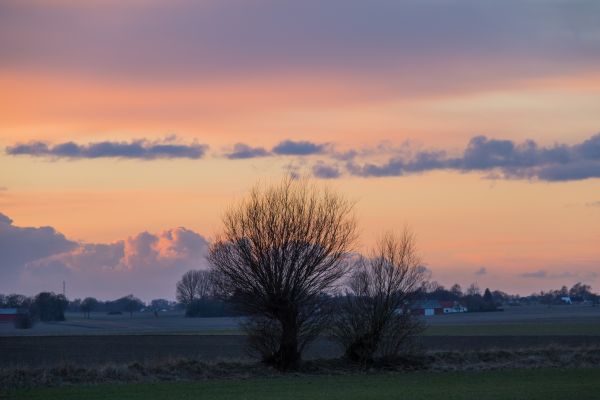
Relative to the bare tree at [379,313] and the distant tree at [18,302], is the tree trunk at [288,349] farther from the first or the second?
the distant tree at [18,302]

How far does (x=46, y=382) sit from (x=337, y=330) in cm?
1679

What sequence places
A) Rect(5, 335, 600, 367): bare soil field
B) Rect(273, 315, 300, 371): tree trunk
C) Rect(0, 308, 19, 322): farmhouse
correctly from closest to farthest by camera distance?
Rect(273, 315, 300, 371): tree trunk, Rect(5, 335, 600, 367): bare soil field, Rect(0, 308, 19, 322): farmhouse

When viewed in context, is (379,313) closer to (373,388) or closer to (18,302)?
(373,388)

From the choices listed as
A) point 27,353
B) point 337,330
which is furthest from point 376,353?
point 27,353

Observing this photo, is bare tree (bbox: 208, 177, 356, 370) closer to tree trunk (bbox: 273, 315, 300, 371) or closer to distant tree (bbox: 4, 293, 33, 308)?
tree trunk (bbox: 273, 315, 300, 371)

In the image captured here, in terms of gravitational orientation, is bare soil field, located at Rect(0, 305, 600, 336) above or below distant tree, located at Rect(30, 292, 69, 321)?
below

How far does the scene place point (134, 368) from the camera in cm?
4084

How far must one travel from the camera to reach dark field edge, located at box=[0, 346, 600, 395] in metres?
38.3

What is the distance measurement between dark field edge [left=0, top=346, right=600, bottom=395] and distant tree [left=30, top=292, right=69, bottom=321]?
139 m

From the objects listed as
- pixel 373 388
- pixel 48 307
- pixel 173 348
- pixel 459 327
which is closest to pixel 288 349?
pixel 373 388

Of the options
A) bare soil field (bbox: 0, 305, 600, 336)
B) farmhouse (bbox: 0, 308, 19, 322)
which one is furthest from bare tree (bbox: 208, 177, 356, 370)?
farmhouse (bbox: 0, 308, 19, 322)

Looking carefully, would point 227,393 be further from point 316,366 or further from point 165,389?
point 316,366

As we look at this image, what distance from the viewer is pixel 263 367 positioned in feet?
144

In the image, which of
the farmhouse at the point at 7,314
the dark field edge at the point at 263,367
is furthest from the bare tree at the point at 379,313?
the farmhouse at the point at 7,314
